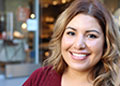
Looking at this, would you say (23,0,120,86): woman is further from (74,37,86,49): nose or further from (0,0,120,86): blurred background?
(0,0,120,86): blurred background

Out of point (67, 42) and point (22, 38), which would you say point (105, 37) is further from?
point (22, 38)

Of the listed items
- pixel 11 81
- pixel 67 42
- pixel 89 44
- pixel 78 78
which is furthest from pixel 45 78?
pixel 11 81

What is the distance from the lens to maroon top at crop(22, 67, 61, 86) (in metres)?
1.32


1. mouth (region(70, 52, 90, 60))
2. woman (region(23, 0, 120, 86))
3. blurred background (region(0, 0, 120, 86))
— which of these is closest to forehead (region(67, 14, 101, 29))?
woman (region(23, 0, 120, 86))

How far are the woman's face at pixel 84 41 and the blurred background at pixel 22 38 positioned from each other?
3229 mm

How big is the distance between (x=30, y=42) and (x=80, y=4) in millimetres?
4826

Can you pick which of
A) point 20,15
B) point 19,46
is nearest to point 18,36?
point 19,46

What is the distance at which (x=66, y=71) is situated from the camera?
135 centimetres

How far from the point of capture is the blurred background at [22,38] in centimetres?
505

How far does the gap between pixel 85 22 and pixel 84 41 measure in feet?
0.36

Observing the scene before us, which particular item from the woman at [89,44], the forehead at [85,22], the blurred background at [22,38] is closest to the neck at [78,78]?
the woman at [89,44]

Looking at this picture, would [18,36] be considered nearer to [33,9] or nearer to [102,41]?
[33,9]

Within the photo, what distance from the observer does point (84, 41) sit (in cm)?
108

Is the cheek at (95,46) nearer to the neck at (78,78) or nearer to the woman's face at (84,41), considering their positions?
the woman's face at (84,41)
